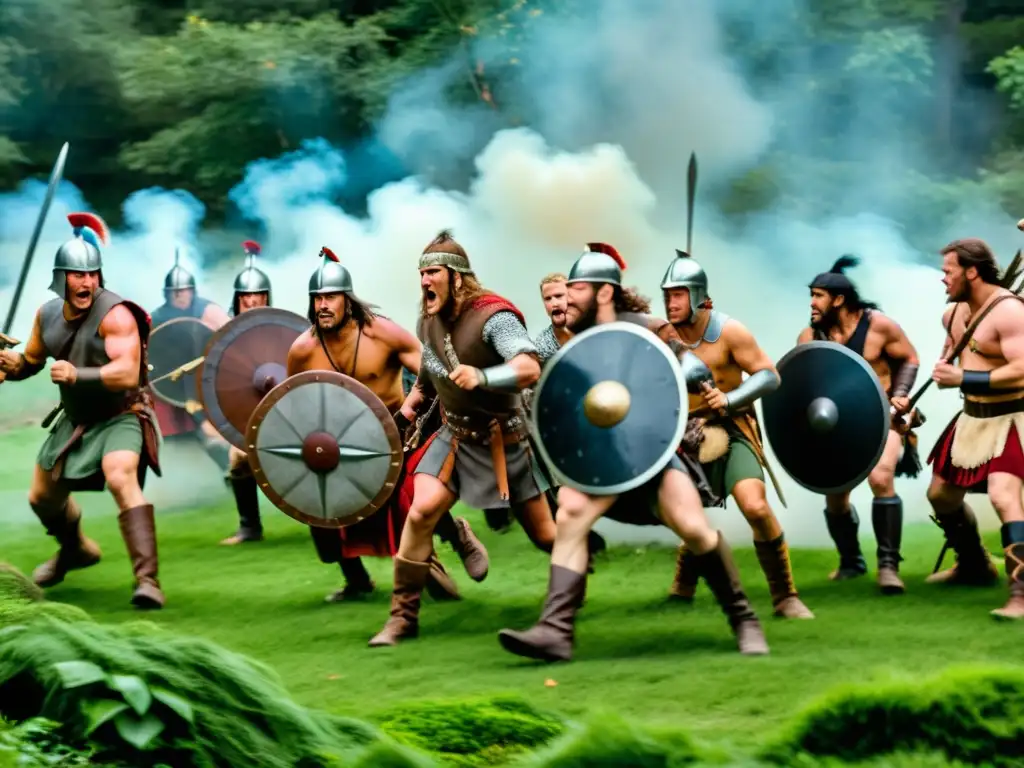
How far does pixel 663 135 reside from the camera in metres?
14.1

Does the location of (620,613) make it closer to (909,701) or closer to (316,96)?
(909,701)

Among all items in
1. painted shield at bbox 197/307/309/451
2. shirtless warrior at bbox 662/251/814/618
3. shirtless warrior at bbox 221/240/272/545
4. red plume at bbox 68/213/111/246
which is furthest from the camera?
shirtless warrior at bbox 221/240/272/545

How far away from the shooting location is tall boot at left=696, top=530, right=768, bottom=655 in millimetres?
5629

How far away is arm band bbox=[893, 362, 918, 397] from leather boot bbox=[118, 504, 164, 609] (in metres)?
3.14

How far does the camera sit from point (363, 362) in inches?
275

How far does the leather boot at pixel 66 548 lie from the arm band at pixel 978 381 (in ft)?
12.4

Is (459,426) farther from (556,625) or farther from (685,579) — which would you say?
(685,579)

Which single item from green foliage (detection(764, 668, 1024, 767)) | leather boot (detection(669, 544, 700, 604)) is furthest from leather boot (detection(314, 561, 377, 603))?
green foliage (detection(764, 668, 1024, 767))

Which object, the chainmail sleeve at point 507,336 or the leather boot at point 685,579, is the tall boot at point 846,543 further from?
the chainmail sleeve at point 507,336

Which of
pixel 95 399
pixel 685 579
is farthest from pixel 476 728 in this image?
pixel 95 399

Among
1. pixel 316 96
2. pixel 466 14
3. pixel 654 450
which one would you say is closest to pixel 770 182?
pixel 466 14

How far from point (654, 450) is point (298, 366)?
2.03m

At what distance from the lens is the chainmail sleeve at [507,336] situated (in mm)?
5918

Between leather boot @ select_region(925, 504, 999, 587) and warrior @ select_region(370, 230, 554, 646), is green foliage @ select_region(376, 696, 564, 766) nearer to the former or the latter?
warrior @ select_region(370, 230, 554, 646)
